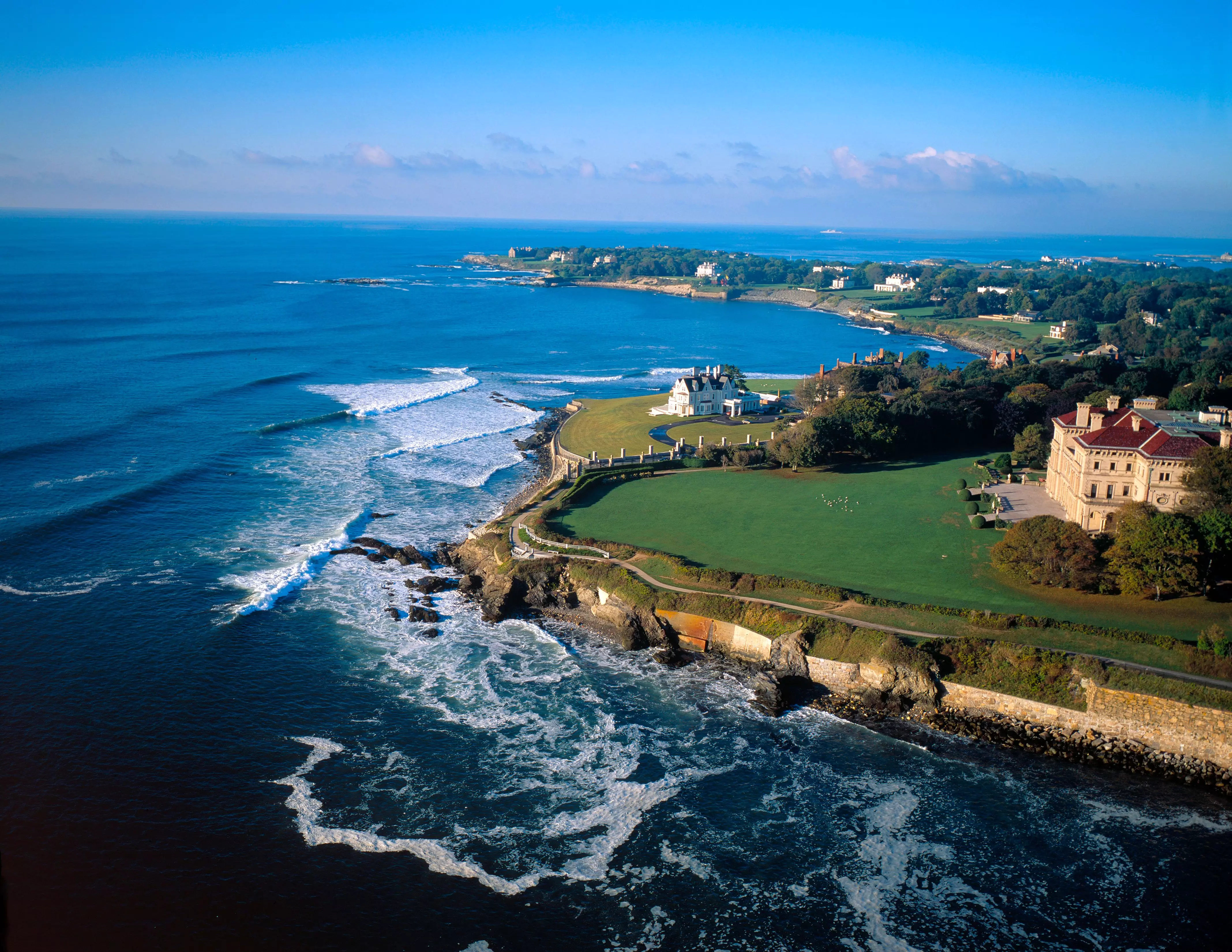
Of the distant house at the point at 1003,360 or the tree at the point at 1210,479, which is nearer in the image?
the tree at the point at 1210,479

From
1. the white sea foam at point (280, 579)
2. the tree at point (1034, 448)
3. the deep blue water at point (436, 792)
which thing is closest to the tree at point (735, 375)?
the tree at point (1034, 448)

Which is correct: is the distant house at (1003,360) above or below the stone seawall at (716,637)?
above

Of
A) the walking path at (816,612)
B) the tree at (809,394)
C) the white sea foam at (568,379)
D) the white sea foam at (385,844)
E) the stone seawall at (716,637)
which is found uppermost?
the tree at (809,394)

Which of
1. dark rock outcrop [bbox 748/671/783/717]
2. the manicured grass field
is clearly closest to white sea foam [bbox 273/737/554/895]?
dark rock outcrop [bbox 748/671/783/717]

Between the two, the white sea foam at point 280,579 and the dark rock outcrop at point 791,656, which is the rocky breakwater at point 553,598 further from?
the white sea foam at point 280,579

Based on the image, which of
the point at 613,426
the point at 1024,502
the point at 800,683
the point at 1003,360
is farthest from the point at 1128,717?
the point at 1003,360

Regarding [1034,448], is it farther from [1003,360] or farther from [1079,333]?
[1079,333]

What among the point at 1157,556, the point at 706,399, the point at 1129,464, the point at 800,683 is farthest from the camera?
the point at 706,399

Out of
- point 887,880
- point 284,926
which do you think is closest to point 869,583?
point 887,880
